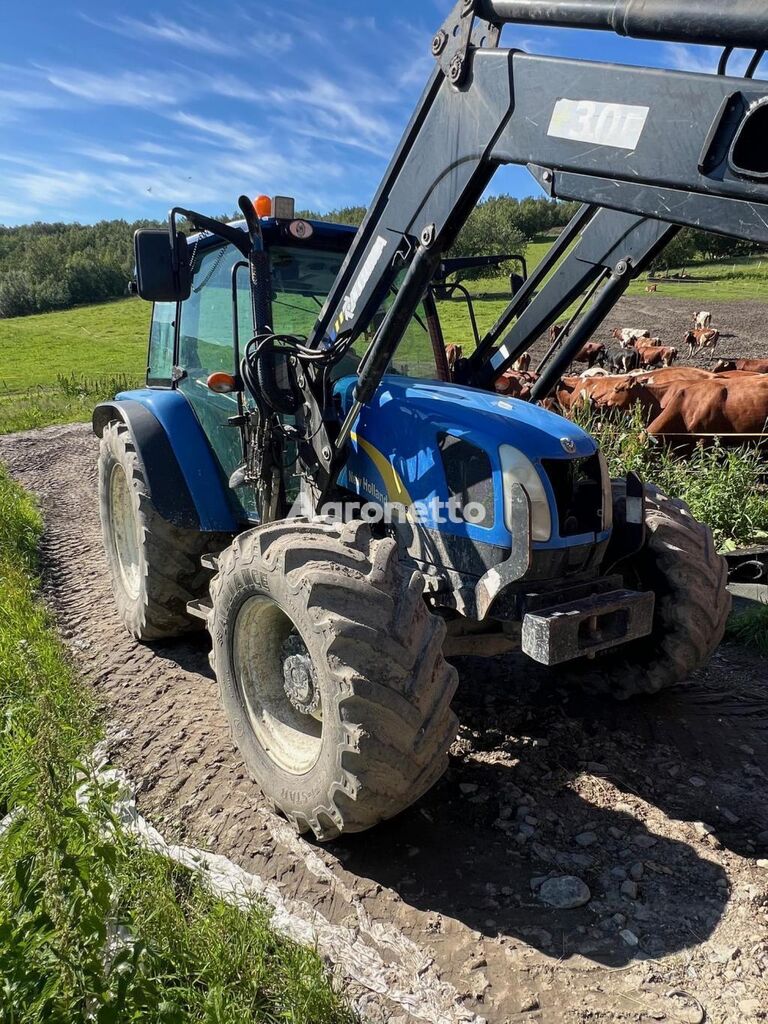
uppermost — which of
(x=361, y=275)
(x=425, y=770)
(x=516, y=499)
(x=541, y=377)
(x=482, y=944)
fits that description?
(x=361, y=275)

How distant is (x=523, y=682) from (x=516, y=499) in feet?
4.92

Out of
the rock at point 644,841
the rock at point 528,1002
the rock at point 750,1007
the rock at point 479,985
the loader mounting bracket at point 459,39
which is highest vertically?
the loader mounting bracket at point 459,39

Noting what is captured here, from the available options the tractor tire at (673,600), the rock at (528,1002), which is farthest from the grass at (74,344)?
the rock at (528,1002)

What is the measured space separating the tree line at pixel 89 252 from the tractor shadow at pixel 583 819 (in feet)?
123

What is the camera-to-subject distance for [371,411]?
328cm

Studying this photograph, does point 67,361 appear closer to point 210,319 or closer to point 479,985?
point 210,319

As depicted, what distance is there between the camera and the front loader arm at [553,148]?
1.78 metres

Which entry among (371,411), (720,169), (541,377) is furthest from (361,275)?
(720,169)

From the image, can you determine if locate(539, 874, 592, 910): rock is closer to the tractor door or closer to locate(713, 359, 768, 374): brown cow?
the tractor door

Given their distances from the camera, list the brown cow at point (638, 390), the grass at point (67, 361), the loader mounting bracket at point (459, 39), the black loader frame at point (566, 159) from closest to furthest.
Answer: the black loader frame at point (566, 159), the loader mounting bracket at point (459, 39), the brown cow at point (638, 390), the grass at point (67, 361)

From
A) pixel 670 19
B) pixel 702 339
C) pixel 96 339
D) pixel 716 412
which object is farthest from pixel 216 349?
pixel 96 339

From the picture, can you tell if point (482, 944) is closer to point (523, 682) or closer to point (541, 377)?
point (523, 682)

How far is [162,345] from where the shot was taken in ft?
15.9

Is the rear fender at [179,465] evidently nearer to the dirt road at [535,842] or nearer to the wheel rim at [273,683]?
the dirt road at [535,842]
